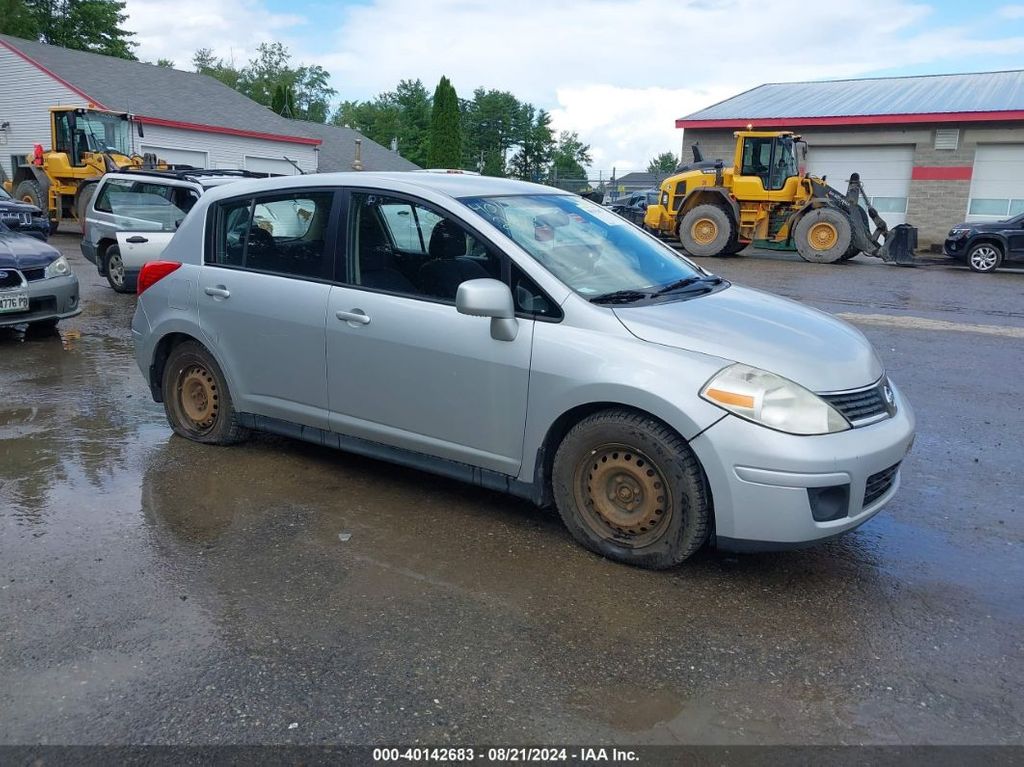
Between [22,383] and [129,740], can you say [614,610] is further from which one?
[22,383]

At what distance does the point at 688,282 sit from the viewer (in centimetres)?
458

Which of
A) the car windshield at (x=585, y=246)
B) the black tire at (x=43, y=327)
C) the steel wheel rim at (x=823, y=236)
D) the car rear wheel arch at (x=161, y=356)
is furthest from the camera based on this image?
the steel wheel rim at (x=823, y=236)

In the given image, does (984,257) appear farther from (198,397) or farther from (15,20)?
(15,20)

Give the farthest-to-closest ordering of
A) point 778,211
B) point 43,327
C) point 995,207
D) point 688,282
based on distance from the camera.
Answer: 1. point 995,207
2. point 778,211
3. point 43,327
4. point 688,282

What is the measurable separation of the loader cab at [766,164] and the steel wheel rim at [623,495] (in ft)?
57.0

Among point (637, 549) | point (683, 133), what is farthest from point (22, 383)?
point (683, 133)

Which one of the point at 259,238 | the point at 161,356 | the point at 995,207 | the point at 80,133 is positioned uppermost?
the point at 80,133

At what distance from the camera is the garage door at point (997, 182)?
24.2 meters

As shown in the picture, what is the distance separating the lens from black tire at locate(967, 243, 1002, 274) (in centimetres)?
1802

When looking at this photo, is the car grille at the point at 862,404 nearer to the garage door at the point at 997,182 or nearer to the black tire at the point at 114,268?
the black tire at the point at 114,268

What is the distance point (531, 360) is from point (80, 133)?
22.6m

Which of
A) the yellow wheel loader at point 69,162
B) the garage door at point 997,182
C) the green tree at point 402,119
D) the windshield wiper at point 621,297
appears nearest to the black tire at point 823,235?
the garage door at point 997,182

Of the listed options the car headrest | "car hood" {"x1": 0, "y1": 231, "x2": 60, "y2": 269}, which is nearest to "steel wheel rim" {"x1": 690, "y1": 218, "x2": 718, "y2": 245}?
"car hood" {"x1": 0, "y1": 231, "x2": 60, "y2": 269}

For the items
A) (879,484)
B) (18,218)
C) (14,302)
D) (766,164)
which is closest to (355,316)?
(879,484)
